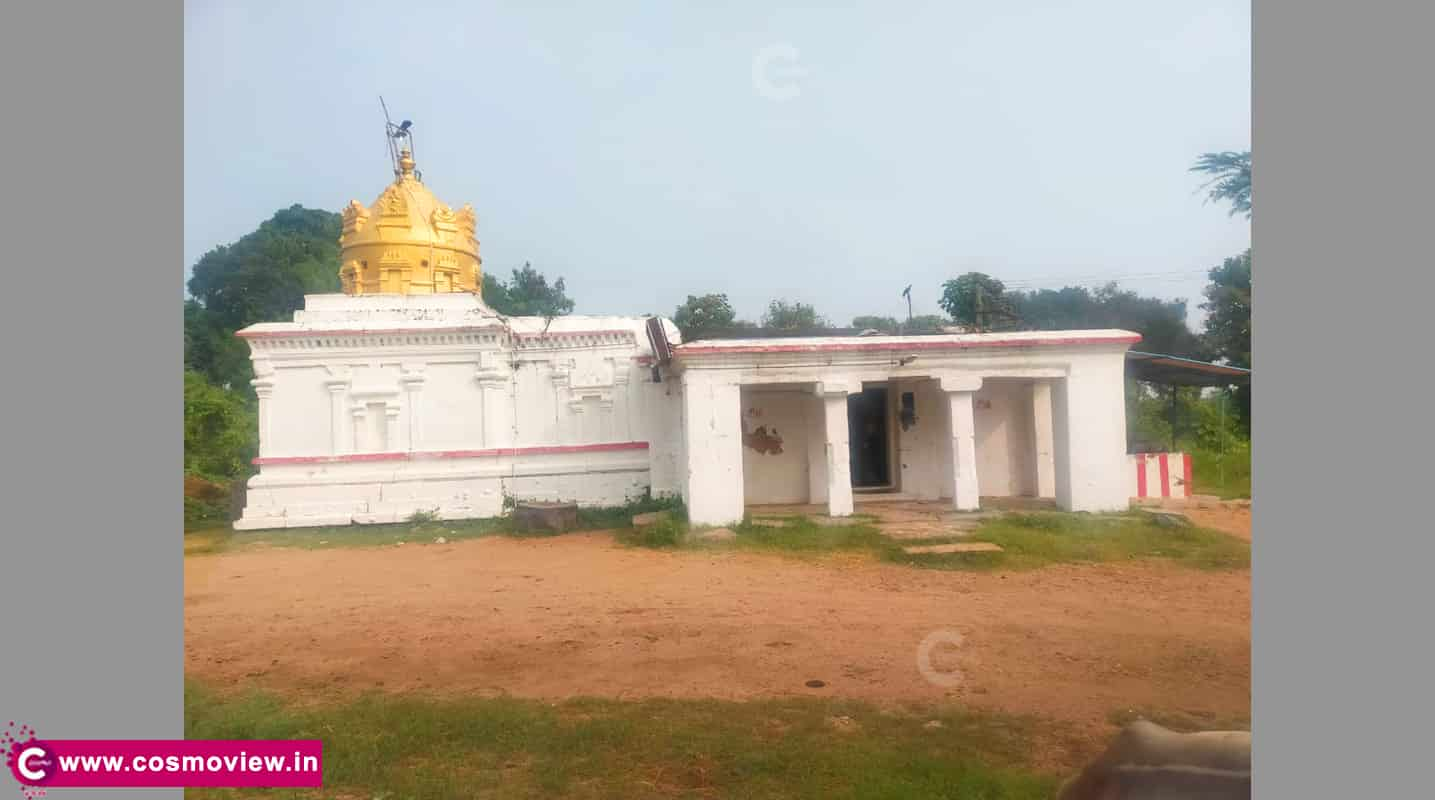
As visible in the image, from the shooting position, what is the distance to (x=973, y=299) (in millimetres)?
13031

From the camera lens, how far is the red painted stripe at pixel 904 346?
1028cm

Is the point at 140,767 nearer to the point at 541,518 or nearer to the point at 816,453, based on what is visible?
the point at 541,518

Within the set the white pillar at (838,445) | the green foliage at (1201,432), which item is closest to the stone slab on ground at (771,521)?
the white pillar at (838,445)

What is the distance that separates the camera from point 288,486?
12.4 metres

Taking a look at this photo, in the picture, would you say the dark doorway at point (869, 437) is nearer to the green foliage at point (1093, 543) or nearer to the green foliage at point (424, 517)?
the green foliage at point (1093, 543)

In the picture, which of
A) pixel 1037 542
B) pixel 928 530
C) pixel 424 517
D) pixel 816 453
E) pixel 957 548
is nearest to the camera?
pixel 957 548

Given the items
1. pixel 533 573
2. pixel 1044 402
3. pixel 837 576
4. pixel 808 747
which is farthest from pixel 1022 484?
pixel 808 747

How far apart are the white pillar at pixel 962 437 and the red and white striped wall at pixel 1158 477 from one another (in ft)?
11.7

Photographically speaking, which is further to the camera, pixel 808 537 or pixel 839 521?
pixel 839 521

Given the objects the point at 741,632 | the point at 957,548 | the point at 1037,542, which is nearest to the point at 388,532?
the point at 741,632

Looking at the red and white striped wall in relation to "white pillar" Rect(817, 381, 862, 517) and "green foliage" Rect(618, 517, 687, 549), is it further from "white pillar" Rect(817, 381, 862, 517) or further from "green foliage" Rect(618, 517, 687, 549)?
"green foliage" Rect(618, 517, 687, 549)

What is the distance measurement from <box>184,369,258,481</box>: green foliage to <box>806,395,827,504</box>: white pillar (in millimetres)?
10524

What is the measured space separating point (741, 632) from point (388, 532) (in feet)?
26.6

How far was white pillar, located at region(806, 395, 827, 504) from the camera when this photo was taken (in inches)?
501
